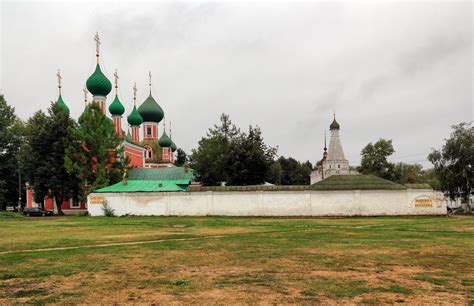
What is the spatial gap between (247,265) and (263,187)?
73.0ft

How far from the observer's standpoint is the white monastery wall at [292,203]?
30281mm

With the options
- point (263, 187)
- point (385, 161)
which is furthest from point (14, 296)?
point (385, 161)

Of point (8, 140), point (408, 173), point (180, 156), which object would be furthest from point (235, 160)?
point (180, 156)

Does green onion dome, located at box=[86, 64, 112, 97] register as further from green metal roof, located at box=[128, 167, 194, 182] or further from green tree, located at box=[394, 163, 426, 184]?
green tree, located at box=[394, 163, 426, 184]

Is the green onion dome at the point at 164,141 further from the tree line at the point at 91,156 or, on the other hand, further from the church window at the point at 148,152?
the tree line at the point at 91,156

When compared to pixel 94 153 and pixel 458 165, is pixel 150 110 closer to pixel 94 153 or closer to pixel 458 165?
pixel 94 153

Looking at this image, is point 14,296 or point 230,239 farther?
point 230,239

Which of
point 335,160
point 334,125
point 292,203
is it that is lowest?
point 292,203

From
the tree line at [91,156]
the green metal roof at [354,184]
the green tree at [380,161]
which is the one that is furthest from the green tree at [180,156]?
the green metal roof at [354,184]

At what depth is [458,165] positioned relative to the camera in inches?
1407

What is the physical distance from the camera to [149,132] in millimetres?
66562

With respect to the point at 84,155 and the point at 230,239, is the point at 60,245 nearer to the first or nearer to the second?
the point at 230,239

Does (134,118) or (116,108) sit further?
(134,118)

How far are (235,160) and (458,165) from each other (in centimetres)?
2130
